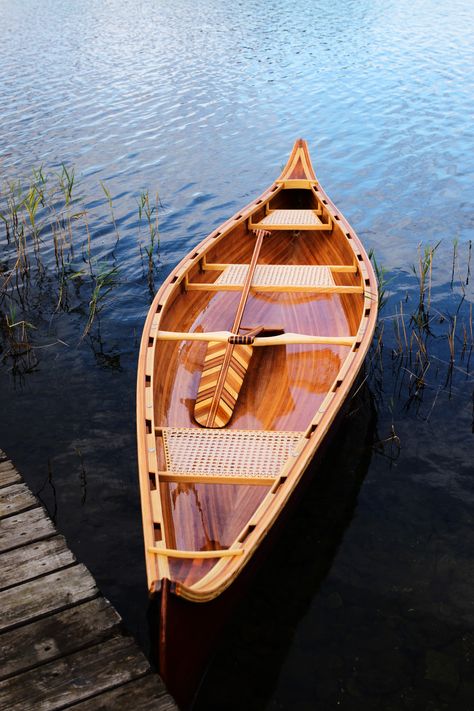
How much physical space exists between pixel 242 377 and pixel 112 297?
11.3 feet

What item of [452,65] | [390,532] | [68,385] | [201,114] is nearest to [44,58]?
[201,114]

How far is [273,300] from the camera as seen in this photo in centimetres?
663

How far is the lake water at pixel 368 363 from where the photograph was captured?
3.92 meters

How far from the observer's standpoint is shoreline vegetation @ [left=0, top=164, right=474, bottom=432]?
21.0 ft

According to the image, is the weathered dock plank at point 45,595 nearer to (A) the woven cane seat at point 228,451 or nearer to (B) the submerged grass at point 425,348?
(A) the woven cane seat at point 228,451

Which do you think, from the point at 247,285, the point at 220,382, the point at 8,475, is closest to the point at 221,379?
the point at 220,382

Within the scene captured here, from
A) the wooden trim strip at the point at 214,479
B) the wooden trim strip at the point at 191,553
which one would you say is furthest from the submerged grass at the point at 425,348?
the wooden trim strip at the point at 191,553

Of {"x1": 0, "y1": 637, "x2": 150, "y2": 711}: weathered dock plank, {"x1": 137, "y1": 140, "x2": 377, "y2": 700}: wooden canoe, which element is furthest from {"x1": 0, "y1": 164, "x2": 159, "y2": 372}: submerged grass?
{"x1": 0, "y1": 637, "x2": 150, "y2": 711}: weathered dock plank

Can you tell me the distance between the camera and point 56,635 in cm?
326

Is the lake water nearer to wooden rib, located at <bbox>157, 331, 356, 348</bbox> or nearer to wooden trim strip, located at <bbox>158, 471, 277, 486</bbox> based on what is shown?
wooden trim strip, located at <bbox>158, 471, 277, 486</bbox>

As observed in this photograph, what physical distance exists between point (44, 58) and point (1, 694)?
21328 mm

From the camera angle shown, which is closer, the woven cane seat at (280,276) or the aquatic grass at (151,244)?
the woven cane seat at (280,276)

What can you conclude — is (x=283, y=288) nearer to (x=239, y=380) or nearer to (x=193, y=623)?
(x=239, y=380)

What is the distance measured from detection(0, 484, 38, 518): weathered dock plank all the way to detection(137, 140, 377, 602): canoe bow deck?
0.79 m
